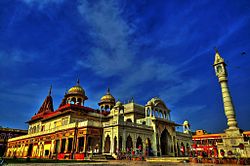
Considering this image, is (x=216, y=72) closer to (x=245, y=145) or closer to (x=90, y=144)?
(x=245, y=145)

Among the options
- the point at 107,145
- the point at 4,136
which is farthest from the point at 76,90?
the point at 4,136

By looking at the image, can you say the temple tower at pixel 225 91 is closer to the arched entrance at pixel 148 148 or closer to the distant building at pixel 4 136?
the arched entrance at pixel 148 148

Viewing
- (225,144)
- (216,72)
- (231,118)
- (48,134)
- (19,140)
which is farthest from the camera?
(19,140)

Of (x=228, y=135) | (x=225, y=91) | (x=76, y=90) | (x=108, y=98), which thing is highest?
(x=76, y=90)

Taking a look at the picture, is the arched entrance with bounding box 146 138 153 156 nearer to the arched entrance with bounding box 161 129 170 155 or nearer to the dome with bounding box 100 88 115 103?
the arched entrance with bounding box 161 129 170 155

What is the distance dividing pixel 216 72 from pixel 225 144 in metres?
9.98

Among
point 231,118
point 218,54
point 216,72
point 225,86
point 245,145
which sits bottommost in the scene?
point 245,145

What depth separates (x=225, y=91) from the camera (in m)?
24.6

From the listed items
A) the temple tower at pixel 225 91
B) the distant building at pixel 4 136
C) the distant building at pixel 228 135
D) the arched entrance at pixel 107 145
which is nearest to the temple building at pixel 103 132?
the arched entrance at pixel 107 145

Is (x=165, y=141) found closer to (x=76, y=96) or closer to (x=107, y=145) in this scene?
(x=107, y=145)

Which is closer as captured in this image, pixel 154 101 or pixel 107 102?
pixel 154 101

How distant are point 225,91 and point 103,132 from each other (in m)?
19.2

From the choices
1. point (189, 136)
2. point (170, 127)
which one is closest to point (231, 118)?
point (170, 127)

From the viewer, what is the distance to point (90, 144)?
1180 inches
